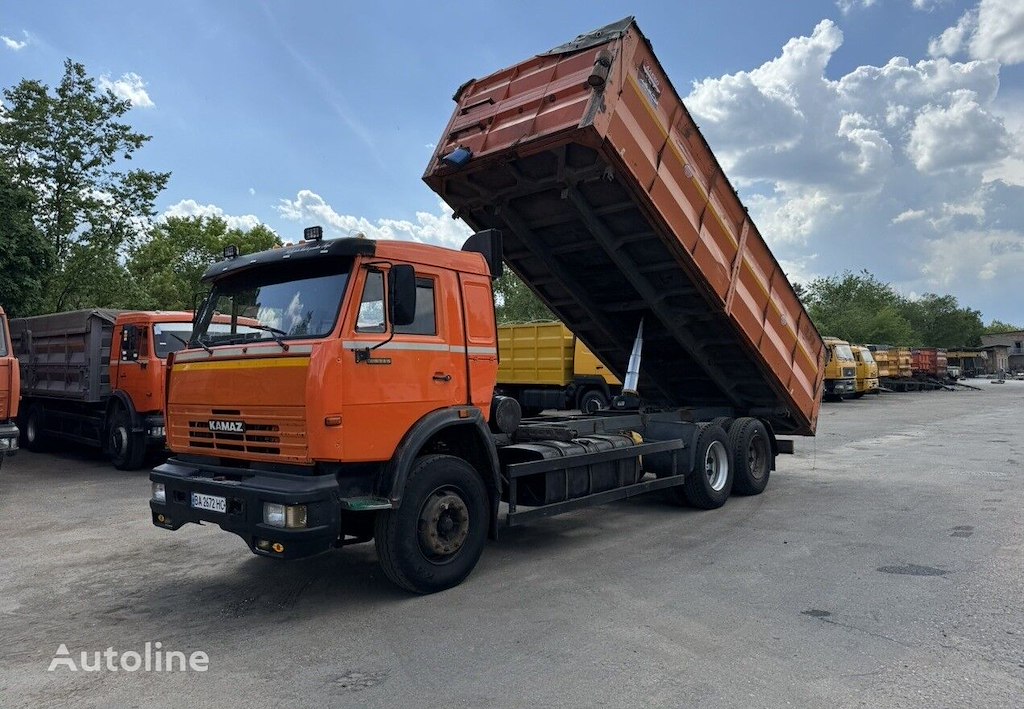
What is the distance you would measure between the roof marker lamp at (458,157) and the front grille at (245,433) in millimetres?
3017

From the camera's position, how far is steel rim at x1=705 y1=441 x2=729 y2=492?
8.38 m

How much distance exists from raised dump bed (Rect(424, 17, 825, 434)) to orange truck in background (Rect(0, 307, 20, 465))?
22.1 ft

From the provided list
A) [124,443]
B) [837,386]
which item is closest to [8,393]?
[124,443]

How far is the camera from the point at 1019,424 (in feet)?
59.2

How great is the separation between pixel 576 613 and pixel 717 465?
4.30 meters

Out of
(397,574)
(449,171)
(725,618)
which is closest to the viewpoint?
(725,618)

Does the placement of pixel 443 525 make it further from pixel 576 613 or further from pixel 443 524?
pixel 576 613

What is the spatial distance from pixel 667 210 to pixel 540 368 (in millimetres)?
12895

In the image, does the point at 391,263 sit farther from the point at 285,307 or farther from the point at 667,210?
the point at 667,210

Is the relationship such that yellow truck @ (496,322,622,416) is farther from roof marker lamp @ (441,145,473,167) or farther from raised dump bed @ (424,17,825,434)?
roof marker lamp @ (441,145,473,167)

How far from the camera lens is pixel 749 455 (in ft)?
29.2

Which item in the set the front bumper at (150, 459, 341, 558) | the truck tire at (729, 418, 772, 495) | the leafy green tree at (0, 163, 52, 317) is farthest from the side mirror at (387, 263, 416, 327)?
the leafy green tree at (0, 163, 52, 317)

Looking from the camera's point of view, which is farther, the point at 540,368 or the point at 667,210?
the point at 540,368

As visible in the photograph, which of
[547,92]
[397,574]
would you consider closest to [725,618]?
[397,574]
